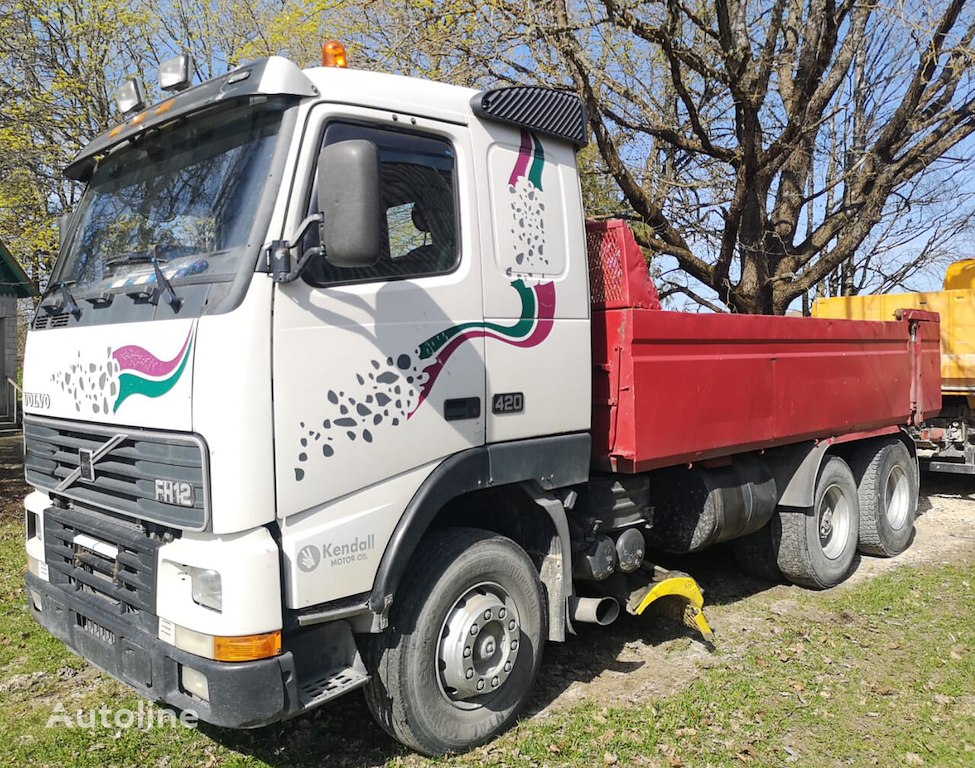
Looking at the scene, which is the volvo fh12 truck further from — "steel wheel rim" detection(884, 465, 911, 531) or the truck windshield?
"steel wheel rim" detection(884, 465, 911, 531)

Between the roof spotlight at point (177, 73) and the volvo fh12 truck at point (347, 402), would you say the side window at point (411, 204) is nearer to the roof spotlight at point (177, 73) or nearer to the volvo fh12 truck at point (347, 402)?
the volvo fh12 truck at point (347, 402)

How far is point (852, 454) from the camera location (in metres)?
7.05

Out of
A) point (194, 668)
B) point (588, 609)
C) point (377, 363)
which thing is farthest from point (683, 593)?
→ point (194, 668)

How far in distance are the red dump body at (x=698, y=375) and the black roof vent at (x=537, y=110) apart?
0.60 metres

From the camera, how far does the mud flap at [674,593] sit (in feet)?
15.1

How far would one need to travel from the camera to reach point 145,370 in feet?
10.2

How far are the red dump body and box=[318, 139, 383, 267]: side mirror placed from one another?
176 centimetres

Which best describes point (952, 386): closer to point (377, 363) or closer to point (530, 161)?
point (530, 161)

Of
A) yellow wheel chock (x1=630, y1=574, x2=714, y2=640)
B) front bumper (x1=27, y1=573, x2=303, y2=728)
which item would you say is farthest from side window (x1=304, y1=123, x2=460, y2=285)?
yellow wheel chock (x1=630, y1=574, x2=714, y2=640)

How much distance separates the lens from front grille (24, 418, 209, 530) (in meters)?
2.91

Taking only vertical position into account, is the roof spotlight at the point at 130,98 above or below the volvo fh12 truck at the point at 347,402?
above

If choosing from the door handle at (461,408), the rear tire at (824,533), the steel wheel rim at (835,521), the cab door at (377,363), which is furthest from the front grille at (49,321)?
the steel wheel rim at (835,521)

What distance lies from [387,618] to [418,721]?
1.68 ft

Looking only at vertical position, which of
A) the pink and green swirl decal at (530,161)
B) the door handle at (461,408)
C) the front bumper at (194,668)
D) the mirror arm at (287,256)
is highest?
the pink and green swirl decal at (530,161)
